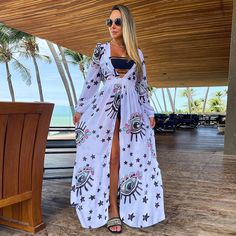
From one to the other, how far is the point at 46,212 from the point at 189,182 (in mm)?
1576

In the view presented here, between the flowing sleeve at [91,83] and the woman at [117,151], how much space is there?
40mm

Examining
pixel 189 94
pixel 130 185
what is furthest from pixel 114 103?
pixel 189 94

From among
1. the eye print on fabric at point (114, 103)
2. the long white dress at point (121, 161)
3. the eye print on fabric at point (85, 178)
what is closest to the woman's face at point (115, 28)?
Answer: the long white dress at point (121, 161)

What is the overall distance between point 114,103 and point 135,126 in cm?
21

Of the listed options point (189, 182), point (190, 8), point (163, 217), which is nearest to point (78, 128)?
point (163, 217)

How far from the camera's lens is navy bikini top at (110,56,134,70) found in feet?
5.97

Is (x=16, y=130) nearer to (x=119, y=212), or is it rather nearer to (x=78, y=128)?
(x=78, y=128)

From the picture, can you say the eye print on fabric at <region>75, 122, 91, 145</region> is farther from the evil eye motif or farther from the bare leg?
the evil eye motif

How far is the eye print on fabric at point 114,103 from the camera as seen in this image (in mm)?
1818

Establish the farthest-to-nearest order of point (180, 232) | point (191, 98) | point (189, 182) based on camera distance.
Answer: point (191, 98) < point (189, 182) < point (180, 232)

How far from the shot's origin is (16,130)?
1.53 m

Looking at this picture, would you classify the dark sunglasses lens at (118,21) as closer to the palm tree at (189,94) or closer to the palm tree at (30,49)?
the palm tree at (30,49)

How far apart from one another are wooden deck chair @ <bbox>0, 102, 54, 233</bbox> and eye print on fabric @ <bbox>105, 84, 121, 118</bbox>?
386 millimetres

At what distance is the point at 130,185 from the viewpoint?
1794 millimetres
